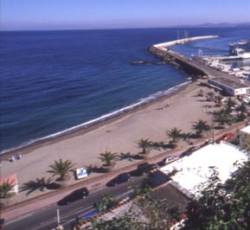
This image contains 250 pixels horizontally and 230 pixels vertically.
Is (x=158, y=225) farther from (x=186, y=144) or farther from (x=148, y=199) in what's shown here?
(x=186, y=144)

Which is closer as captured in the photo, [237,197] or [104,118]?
[237,197]

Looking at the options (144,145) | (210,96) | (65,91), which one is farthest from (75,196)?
(65,91)

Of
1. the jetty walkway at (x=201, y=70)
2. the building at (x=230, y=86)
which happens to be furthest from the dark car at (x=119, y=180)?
the jetty walkway at (x=201, y=70)

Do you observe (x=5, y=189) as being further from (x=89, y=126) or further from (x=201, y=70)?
(x=201, y=70)

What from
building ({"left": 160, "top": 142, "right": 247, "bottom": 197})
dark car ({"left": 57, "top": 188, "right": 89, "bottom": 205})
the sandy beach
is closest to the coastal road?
dark car ({"left": 57, "top": 188, "right": 89, "bottom": 205})

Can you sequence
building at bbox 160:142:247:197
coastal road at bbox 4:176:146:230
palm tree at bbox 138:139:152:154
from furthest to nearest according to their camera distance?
palm tree at bbox 138:139:152:154 < coastal road at bbox 4:176:146:230 < building at bbox 160:142:247:197

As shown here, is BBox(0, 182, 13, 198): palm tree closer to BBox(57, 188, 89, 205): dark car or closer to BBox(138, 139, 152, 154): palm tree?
BBox(57, 188, 89, 205): dark car

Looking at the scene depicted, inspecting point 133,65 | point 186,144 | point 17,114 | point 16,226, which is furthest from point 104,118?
point 133,65

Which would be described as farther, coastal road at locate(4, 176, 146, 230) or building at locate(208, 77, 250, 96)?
building at locate(208, 77, 250, 96)
